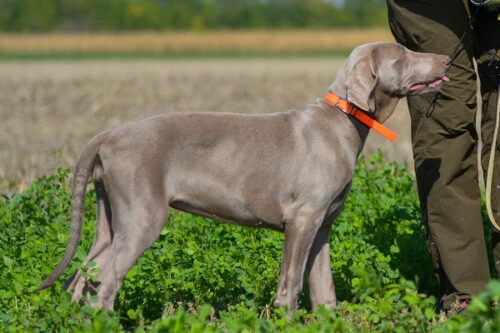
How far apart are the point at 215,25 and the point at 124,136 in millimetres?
77763

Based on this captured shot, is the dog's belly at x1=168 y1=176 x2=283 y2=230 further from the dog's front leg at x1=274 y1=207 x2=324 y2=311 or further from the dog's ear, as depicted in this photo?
the dog's ear

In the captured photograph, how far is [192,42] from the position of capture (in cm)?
7112

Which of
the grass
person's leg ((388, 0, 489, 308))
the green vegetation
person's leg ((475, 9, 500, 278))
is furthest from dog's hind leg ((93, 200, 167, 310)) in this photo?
the grass

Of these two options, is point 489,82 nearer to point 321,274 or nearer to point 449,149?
point 449,149

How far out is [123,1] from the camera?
85.6 metres

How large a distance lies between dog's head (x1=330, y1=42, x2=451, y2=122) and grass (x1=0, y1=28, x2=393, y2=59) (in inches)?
2383

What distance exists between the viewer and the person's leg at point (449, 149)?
21.8 ft

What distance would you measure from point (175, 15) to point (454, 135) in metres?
79.1

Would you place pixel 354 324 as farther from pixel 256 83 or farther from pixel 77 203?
pixel 256 83

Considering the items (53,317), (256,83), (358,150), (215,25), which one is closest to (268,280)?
(358,150)

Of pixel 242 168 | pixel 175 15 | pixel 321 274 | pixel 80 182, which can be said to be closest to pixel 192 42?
pixel 175 15

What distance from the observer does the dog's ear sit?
6316 millimetres

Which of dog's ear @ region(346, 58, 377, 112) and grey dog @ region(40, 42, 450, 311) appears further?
dog's ear @ region(346, 58, 377, 112)

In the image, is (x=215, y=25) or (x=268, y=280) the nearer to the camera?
(x=268, y=280)
